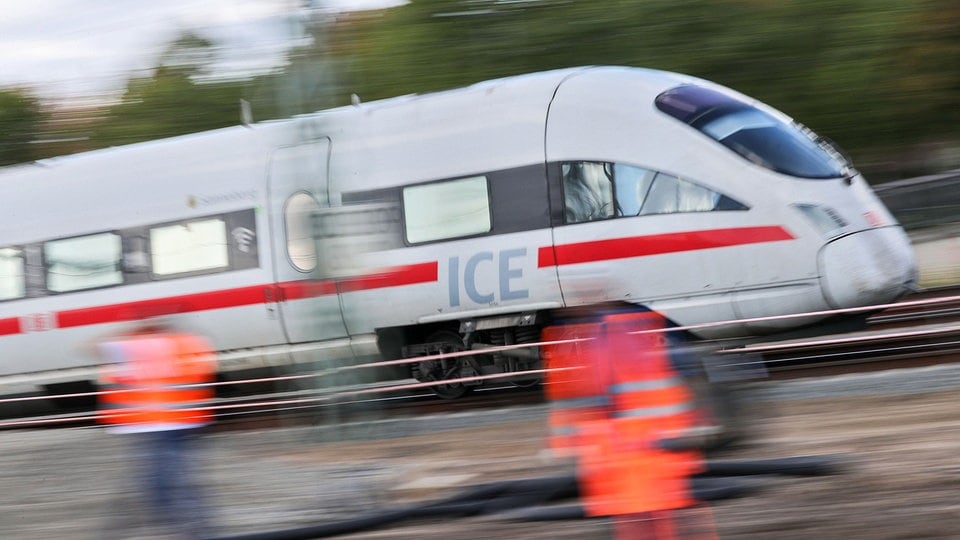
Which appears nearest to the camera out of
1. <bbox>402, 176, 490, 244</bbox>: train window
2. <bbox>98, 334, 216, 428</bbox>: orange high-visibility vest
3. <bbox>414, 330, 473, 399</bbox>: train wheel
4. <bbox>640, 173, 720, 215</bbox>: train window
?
<bbox>98, 334, 216, 428</bbox>: orange high-visibility vest

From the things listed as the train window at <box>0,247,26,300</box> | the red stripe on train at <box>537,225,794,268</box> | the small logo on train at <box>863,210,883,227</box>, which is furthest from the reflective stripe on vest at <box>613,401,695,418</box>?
the train window at <box>0,247,26,300</box>

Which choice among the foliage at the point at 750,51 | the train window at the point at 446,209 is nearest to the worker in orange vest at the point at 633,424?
the train window at the point at 446,209

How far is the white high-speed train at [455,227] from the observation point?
1062 centimetres

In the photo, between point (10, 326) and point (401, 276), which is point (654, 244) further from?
point (10, 326)

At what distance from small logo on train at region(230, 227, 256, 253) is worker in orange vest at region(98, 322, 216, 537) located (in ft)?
19.7

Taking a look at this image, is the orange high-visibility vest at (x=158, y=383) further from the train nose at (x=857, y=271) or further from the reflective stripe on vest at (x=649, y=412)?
the train nose at (x=857, y=271)

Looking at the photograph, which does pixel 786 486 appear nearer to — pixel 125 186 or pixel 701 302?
pixel 701 302

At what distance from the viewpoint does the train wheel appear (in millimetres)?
12055

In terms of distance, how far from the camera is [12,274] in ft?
46.4

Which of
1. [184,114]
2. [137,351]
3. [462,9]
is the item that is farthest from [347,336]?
[184,114]

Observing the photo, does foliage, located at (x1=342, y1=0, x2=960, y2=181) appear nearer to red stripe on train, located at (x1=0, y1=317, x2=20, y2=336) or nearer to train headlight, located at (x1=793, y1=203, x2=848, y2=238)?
red stripe on train, located at (x1=0, y1=317, x2=20, y2=336)

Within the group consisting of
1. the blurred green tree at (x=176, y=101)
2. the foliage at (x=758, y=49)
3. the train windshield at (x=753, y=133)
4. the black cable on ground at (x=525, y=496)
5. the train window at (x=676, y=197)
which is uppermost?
the blurred green tree at (x=176, y=101)

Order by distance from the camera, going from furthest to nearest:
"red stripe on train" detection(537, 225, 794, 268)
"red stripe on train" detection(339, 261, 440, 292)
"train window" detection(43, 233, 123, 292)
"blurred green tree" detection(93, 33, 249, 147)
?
"blurred green tree" detection(93, 33, 249, 147) < "train window" detection(43, 233, 123, 292) < "red stripe on train" detection(339, 261, 440, 292) < "red stripe on train" detection(537, 225, 794, 268)

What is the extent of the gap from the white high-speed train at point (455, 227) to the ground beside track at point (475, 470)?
1038mm
